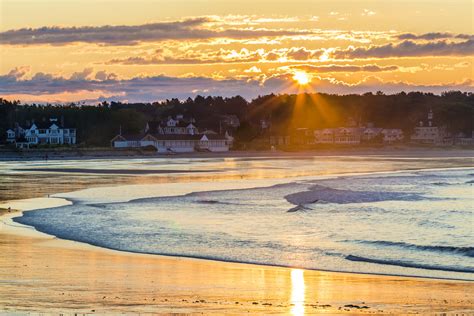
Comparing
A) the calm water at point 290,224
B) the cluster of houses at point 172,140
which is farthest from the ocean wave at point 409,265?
the cluster of houses at point 172,140

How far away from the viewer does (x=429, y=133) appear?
584 feet

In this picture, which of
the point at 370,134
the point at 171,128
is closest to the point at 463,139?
the point at 370,134

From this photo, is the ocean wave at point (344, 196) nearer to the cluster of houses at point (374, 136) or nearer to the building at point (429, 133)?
the cluster of houses at point (374, 136)

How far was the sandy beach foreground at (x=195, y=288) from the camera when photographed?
44.6 feet

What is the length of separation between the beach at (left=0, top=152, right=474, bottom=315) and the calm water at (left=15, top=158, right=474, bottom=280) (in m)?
1.21

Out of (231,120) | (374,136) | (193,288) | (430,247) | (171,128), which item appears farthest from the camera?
(231,120)

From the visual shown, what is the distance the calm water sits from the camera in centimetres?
2000

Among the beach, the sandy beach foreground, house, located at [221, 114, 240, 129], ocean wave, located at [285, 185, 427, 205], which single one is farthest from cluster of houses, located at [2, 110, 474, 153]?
the sandy beach foreground

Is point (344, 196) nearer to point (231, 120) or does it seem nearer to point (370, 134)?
point (370, 134)

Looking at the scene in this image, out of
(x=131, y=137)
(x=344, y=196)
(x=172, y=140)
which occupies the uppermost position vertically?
(x=131, y=137)

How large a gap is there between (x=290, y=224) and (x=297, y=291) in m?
11.7

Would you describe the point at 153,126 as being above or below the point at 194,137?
above

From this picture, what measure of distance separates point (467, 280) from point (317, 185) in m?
29.5

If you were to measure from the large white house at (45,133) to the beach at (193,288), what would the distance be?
117 metres
